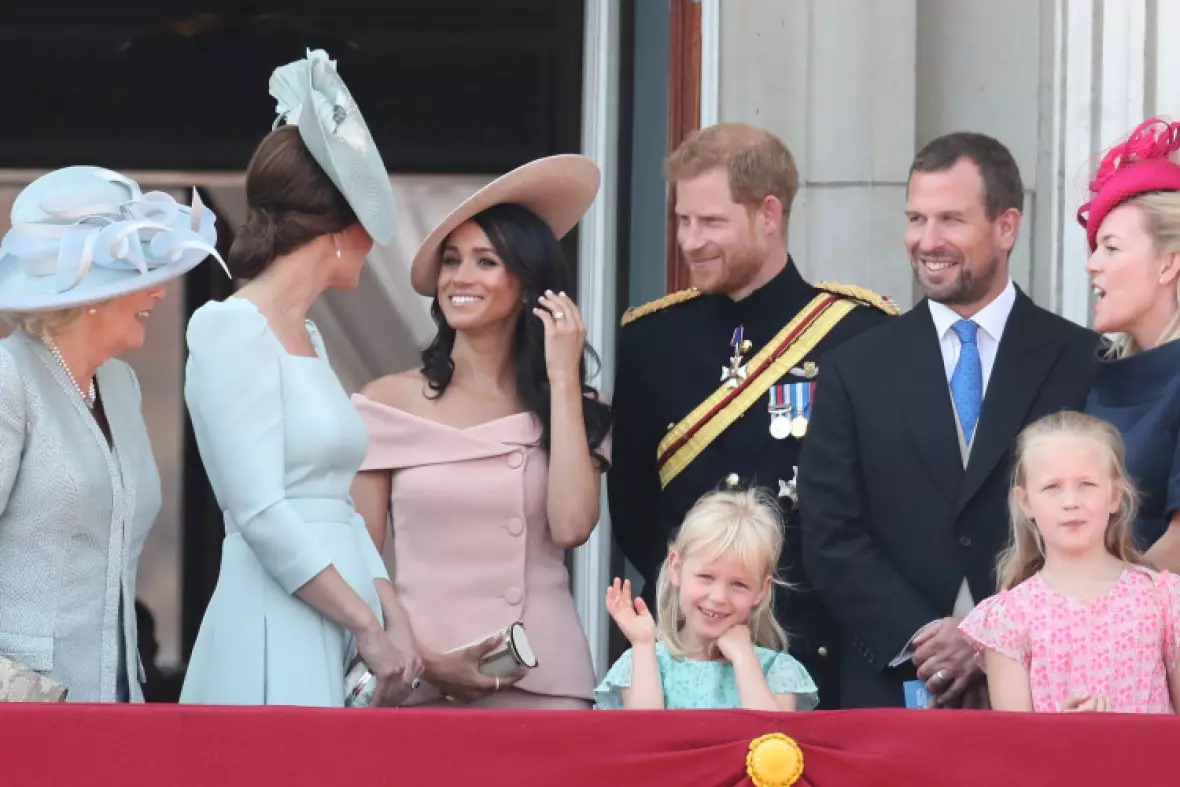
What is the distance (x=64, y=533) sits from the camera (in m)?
3.48

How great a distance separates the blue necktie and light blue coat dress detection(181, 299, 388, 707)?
1.05 m

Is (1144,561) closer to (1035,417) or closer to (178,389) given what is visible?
(1035,417)

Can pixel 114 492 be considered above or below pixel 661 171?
below

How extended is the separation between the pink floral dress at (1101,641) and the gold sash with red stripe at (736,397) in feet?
2.96

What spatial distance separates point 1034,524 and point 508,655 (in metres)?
0.91

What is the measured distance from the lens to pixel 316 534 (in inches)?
150

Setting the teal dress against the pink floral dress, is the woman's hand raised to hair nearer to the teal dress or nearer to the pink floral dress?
the teal dress

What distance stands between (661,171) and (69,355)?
2345 millimetres

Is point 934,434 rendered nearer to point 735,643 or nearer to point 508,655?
point 735,643

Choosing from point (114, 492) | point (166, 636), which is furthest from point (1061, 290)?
point (166, 636)

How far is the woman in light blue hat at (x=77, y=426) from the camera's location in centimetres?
345

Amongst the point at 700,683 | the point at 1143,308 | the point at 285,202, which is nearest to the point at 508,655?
the point at 700,683

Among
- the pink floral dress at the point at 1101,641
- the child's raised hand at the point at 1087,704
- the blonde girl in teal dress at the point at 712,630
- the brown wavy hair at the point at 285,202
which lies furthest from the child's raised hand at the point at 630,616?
the brown wavy hair at the point at 285,202

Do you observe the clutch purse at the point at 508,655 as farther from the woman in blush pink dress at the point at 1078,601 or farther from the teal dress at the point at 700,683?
the woman in blush pink dress at the point at 1078,601
